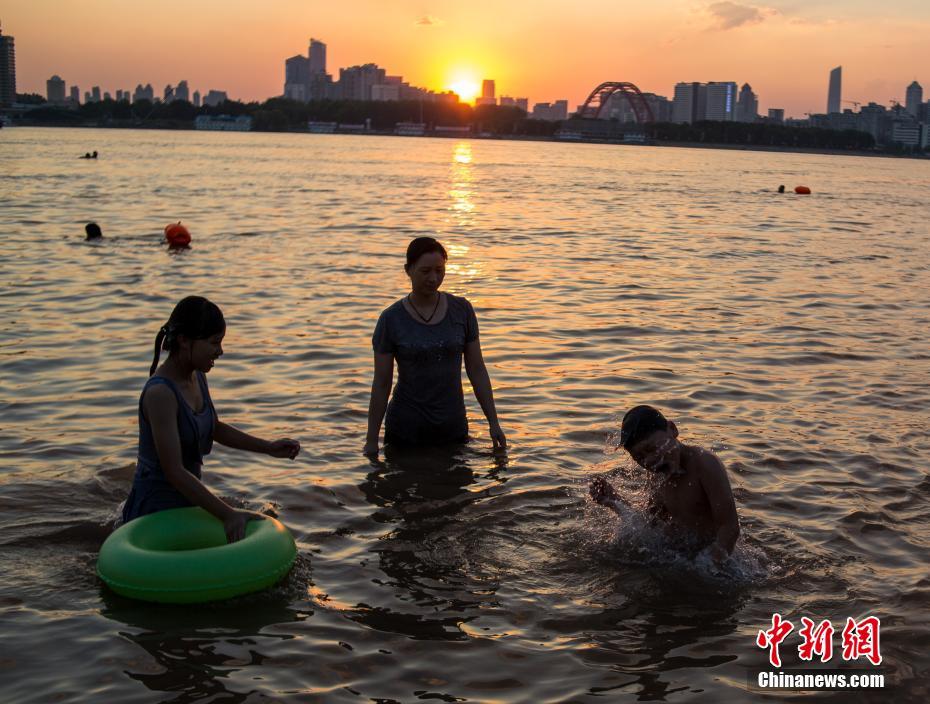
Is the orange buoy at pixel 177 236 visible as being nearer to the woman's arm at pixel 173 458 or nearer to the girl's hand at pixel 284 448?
the girl's hand at pixel 284 448

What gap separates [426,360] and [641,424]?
2.60 metres

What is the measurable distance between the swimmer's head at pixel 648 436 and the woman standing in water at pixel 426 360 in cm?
226

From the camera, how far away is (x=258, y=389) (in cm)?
1152

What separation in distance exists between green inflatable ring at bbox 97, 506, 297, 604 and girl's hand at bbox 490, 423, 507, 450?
9.07ft

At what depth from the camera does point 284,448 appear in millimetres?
6281

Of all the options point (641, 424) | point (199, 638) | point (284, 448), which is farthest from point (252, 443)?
point (641, 424)

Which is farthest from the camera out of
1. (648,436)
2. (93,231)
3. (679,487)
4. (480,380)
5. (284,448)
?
(93,231)

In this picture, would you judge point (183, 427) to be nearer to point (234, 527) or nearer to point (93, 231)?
point (234, 527)

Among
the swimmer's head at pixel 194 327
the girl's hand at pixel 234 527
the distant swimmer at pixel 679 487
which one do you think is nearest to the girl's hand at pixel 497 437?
the distant swimmer at pixel 679 487

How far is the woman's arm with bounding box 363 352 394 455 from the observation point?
8094 mm

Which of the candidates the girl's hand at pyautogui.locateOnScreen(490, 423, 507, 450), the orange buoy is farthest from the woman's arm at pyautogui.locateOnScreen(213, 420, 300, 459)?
the orange buoy

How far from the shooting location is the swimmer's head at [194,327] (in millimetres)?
5680

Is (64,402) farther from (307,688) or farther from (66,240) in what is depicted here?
(66,240)

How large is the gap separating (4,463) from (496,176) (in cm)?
6016
